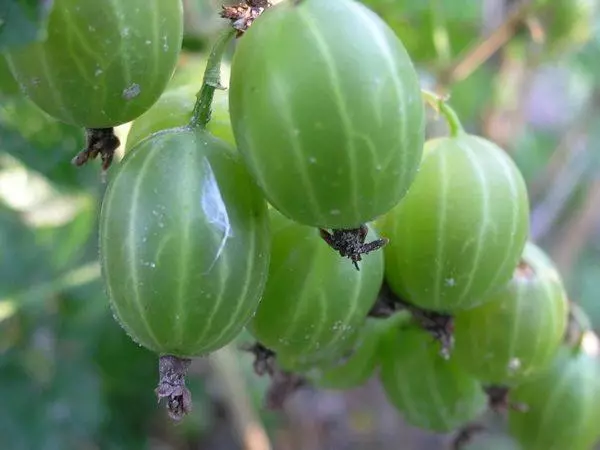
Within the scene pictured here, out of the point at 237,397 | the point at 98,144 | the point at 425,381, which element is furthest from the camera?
the point at 237,397

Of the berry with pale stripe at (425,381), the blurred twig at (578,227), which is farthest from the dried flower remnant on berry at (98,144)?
the blurred twig at (578,227)

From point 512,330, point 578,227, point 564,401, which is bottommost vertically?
point 578,227

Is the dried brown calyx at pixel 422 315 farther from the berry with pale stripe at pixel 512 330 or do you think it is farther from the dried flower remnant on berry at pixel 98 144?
the dried flower remnant on berry at pixel 98 144

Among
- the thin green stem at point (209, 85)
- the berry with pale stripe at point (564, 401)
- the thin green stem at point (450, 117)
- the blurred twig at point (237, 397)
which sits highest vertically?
the thin green stem at point (209, 85)

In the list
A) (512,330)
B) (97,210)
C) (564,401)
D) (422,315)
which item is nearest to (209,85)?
(422,315)

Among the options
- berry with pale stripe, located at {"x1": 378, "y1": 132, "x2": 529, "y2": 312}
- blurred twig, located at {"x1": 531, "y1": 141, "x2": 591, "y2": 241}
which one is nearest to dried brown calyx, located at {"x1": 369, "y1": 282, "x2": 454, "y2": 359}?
berry with pale stripe, located at {"x1": 378, "y1": 132, "x2": 529, "y2": 312}

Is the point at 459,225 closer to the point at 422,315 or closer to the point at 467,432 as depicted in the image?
the point at 422,315

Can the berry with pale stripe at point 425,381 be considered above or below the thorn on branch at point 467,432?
above
